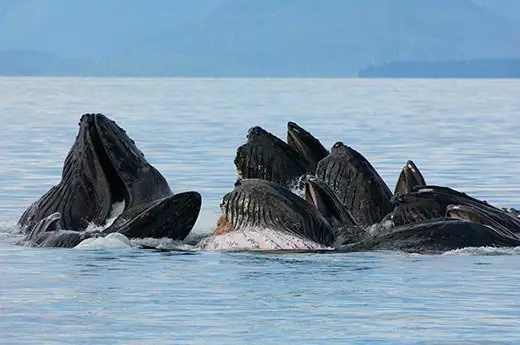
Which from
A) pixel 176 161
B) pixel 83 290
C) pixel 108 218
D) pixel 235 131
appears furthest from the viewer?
pixel 235 131

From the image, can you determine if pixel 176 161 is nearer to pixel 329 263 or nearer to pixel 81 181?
pixel 81 181

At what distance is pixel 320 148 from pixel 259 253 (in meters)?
3.80

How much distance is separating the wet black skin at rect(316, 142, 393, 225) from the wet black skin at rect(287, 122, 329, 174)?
3.22 ft

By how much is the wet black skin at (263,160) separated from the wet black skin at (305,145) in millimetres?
556

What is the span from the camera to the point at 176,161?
3409 centimetres

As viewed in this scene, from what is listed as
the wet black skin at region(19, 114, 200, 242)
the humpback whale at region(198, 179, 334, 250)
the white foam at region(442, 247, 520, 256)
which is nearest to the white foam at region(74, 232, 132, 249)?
the humpback whale at region(198, 179, 334, 250)

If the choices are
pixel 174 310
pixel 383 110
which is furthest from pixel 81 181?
pixel 383 110

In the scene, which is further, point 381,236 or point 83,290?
point 381,236

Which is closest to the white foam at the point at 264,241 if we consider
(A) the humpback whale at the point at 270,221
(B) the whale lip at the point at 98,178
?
(A) the humpback whale at the point at 270,221

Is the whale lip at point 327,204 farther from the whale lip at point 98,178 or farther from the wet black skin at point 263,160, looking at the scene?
the whale lip at point 98,178

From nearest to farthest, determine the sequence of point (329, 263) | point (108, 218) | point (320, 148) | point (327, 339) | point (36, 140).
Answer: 1. point (327, 339)
2. point (329, 263)
3. point (108, 218)
4. point (320, 148)
5. point (36, 140)

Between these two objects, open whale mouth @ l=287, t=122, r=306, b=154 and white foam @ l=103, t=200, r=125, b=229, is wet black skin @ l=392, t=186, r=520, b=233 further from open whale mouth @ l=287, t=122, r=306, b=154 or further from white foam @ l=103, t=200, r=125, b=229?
white foam @ l=103, t=200, r=125, b=229

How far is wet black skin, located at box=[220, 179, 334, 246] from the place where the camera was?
1705 centimetres

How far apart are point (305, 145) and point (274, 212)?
3273mm
